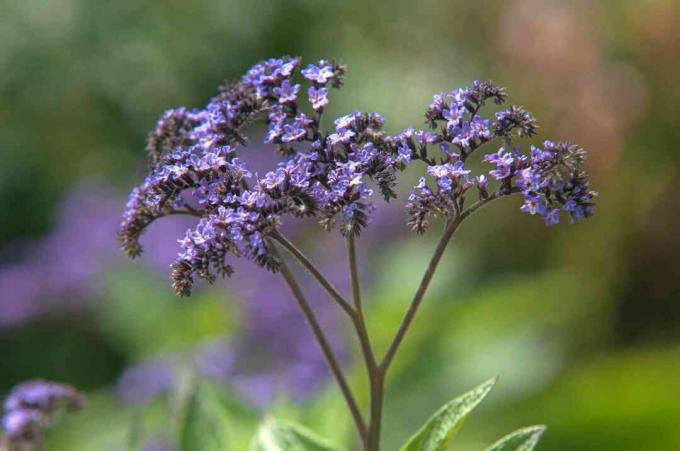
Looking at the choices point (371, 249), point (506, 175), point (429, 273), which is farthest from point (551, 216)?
point (371, 249)

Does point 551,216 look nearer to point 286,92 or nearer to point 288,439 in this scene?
point 286,92

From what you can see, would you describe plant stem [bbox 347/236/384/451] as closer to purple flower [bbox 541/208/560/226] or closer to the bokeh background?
purple flower [bbox 541/208/560/226]

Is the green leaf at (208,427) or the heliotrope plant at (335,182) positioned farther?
the green leaf at (208,427)

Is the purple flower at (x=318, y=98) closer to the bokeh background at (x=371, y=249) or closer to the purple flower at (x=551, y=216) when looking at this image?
the purple flower at (x=551, y=216)

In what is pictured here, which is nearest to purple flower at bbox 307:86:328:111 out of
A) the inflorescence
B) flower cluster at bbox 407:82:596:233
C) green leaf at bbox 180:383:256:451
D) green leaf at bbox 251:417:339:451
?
the inflorescence

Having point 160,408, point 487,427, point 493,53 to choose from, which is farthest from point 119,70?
point 487,427

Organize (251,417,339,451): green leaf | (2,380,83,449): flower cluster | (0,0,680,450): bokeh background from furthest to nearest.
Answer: (0,0,680,450): bokeh background, (2,380,83,449): flower cluster, (251,417,339,451): green leaf

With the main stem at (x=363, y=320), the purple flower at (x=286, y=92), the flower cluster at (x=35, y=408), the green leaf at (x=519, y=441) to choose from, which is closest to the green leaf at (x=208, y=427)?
the flower cluster at (x=35, y=408)
